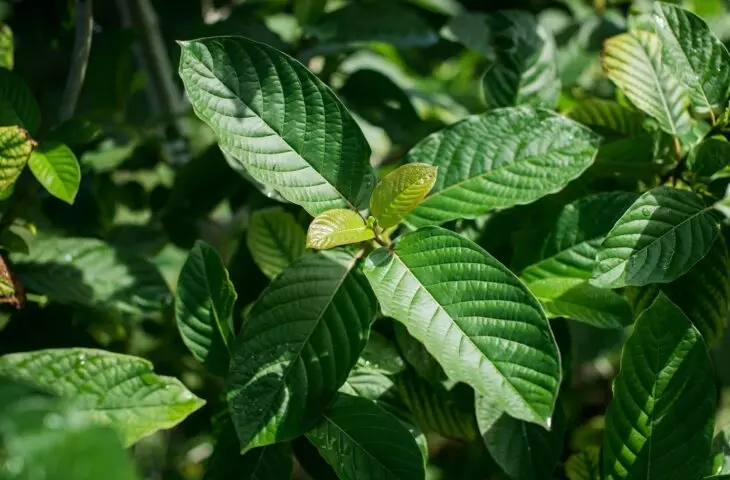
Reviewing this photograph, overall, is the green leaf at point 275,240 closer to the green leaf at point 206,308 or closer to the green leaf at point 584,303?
the green leaf at point 206,308

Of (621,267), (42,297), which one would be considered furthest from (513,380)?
(42,297)

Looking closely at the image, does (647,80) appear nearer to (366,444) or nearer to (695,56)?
(695,56)

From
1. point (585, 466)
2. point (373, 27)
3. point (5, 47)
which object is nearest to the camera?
point (585, 466)

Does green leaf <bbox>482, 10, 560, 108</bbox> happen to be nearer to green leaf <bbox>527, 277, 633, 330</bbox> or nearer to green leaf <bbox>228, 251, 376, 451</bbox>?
green leaf <bbox>527, 277, 633, 330</bbox>

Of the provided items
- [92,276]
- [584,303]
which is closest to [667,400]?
[584,303]

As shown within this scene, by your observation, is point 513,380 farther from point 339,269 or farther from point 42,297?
point 42,297

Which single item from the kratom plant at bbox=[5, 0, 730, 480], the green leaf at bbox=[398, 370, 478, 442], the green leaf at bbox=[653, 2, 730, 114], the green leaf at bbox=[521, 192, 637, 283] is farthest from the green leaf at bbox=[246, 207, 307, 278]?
the green leaf at bbox=[653, 2, 730, 114]

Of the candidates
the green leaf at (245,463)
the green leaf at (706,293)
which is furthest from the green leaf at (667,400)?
the green leaf at (245,463)
